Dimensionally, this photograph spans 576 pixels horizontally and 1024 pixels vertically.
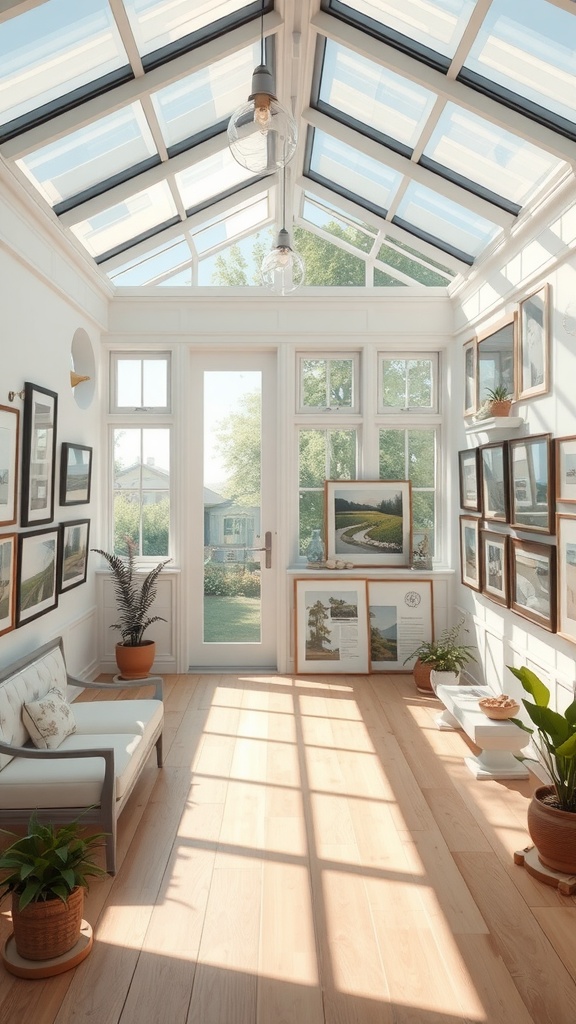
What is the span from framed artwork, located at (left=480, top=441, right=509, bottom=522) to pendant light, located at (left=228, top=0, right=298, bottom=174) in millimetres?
3053

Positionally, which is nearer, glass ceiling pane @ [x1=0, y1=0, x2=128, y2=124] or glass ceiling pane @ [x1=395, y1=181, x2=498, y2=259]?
glass ceiling pane @ [x1=0, y1=0, x2=128, y2=124]

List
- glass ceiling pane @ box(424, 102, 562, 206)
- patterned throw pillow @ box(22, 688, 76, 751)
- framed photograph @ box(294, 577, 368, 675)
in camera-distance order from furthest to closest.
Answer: framed photograph @ box(294, 577, 368, 675) < glass ceiling pane @ box(424, 102, 562, 206) < patterned throw pillow @ box(22, 688, 76, 751)

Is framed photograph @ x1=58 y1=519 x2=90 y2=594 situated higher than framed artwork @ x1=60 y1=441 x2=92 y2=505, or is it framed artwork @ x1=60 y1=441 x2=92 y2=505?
framed artwork @ x1=60 y1=441 x2=92 y2=505

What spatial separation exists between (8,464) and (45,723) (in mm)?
1549

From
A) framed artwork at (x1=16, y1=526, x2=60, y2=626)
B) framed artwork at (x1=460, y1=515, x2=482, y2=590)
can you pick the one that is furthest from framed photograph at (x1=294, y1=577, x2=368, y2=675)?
framed artwork at (x1=16, y1=526, x2=60, y2=626)

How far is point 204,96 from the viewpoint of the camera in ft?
15.8

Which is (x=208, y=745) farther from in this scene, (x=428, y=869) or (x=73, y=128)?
(x=73, y=128)

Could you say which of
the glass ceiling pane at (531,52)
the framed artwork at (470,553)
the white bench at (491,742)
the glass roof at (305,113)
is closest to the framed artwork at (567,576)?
the white bench at (491,742)

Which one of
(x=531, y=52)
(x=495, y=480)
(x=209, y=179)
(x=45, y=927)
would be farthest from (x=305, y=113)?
(x=45, y=927)

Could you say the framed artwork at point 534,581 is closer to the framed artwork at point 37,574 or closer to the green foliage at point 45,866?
the green foliage at point 45,866

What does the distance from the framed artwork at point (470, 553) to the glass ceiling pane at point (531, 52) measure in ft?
9.83

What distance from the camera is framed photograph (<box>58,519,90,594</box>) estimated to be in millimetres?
5461

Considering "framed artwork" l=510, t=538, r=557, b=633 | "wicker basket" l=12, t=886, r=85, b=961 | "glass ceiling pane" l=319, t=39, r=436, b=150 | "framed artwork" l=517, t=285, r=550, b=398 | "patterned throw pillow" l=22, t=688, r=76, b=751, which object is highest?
"glass ceiling pane" l=319, t=39, r=436, b=150

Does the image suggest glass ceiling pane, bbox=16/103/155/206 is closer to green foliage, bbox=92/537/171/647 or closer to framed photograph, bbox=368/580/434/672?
green foliage, bbox=92/537/171/647
